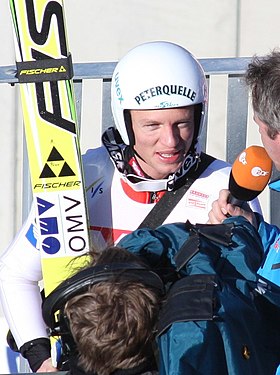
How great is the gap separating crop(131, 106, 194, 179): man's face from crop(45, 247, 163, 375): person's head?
4.25 ft

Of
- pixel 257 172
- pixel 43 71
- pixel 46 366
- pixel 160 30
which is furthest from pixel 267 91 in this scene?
pixel 160 30

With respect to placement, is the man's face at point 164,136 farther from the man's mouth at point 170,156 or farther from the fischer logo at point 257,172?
the fischer logo at point 257,172

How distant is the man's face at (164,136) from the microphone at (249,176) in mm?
514

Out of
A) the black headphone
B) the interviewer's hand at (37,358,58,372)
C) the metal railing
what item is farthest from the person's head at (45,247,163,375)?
the metal railing

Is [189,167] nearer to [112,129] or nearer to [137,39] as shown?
[112,129]

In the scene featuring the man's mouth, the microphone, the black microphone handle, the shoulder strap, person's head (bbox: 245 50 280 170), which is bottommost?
the shoulder strap

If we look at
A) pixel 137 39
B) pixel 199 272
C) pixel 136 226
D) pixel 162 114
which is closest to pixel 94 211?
pixel 136 226

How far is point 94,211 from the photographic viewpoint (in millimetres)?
3521

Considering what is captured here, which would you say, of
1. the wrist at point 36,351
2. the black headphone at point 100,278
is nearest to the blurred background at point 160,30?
the wrist at point 36,351

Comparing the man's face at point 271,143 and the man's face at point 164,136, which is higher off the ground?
the man's face at point 271,143

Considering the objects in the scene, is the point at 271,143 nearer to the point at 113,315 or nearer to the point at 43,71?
the point at 113,315

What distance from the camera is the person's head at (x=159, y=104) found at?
3.27 m

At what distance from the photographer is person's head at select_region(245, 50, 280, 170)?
2.42 meters

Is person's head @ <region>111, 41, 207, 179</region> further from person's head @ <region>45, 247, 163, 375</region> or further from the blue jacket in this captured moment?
person's head @ <region>45, 247, 163, 375</region>
